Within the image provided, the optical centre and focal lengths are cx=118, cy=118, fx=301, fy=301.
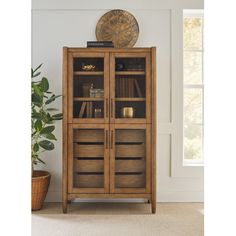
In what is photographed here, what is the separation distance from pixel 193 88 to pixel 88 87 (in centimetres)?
133

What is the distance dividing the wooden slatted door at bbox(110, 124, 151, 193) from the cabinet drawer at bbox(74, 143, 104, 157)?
11cm

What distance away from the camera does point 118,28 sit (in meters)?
3.42

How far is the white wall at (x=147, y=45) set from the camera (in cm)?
346

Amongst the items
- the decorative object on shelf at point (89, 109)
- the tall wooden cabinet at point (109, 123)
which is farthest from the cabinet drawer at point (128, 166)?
the decorative object on shelf at point (89, 109)

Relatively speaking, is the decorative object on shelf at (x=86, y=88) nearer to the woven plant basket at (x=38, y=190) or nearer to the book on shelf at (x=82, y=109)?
the book on shelf at (x=82, y=109)

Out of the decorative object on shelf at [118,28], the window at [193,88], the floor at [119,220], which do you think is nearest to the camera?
the floor at [119,220]

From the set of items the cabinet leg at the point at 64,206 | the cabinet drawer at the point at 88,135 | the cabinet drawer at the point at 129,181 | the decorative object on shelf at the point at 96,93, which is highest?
the decorative object on shelf at the point at 96,93

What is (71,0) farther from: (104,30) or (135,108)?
(135,108)

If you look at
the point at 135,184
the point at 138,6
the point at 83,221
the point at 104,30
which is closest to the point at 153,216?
the point at 135,184

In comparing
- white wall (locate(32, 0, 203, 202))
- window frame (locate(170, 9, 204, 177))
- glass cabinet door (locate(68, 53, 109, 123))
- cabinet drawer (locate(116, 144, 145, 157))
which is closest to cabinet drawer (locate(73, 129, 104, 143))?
glass cabinet door (locate(68, 53, 109, 123))

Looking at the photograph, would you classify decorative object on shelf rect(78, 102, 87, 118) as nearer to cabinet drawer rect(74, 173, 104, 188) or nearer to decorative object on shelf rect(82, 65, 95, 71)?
decorative object on shelf rect(82, 65, 95, 71)

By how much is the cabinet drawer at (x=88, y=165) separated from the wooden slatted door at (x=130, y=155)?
116 mm

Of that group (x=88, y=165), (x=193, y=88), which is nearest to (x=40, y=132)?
(x=88, y=165)
